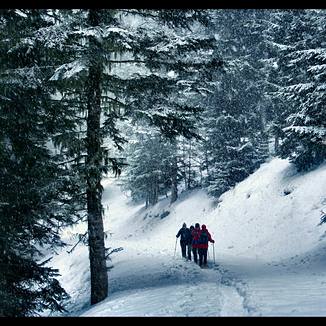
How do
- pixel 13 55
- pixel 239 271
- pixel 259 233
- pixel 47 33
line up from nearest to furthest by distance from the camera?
pixel 47 33, pixel 13 55, pixel 239 271, pixel 259 233

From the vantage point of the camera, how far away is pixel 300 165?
1061 inches

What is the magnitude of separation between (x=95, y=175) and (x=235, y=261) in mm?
11095

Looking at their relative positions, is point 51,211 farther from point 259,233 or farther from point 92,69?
point 259,233

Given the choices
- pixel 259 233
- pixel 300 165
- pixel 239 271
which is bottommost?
pixel 239 271

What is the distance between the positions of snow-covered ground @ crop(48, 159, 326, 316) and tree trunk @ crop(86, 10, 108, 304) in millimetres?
811

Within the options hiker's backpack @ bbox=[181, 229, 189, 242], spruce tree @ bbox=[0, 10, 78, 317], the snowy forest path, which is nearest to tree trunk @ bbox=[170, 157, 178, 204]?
hiker's backpack @ bbox=[181, 229, 189, 242]

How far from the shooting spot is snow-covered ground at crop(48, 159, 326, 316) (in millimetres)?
9484

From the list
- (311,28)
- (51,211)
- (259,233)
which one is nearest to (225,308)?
(51,211)

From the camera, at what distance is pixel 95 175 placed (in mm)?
10938

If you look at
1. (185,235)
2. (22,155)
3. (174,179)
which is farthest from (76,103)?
(174,179)

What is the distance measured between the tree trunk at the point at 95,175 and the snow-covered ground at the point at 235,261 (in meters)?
0.81

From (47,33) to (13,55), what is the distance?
5.83 feet
